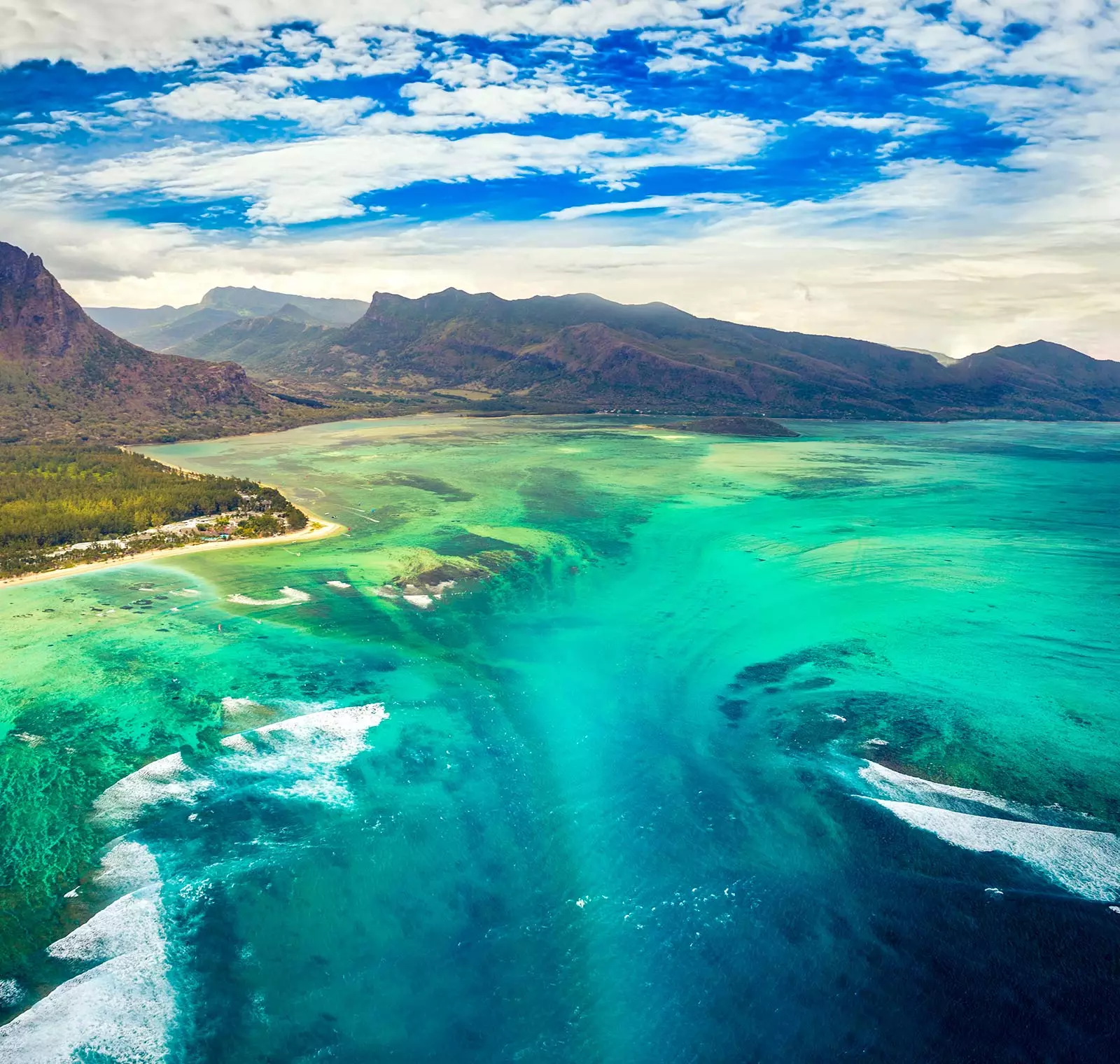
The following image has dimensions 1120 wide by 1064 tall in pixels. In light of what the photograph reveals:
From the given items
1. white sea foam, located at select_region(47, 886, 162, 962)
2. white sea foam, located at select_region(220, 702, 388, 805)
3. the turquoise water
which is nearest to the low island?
the turquoise water

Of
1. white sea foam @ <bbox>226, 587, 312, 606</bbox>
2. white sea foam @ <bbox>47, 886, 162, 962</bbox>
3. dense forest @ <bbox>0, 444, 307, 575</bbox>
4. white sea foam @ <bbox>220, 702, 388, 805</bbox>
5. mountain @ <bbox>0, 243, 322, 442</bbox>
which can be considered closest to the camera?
white sea foam @ <bbox>47, 886, 162, 962</bbox>

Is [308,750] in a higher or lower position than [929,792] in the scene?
lower

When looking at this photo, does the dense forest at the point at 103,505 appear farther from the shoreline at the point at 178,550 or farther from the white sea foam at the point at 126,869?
the white sea foam at the point at 126,869

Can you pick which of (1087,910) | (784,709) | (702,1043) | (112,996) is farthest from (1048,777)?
(112,996)

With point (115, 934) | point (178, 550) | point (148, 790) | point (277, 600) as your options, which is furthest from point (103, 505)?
point (115, 934)

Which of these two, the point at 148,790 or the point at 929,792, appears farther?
the point at 148,790

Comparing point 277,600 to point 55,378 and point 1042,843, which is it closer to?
point 1042,843

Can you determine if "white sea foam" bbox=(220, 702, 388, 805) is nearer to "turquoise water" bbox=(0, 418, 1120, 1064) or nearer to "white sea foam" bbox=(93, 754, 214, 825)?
"turquoise water" bbox=(0, 418, 1120, 1064)

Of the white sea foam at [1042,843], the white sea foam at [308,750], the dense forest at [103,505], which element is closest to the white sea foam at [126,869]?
the white sea foam at [308,750]
